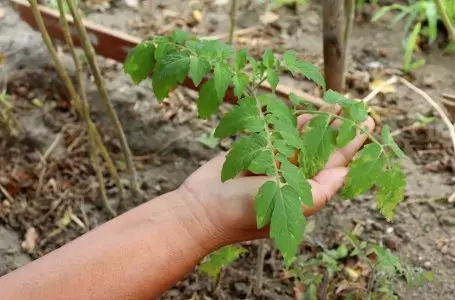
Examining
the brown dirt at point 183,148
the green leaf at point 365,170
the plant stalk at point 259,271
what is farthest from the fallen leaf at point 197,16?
the green leaf at point 365,170

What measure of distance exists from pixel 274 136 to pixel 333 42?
856 millimetres

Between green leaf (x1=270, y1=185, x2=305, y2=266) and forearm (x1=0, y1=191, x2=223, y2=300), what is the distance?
0.29 m

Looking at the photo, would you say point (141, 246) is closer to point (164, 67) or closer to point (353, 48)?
point (164, 67)

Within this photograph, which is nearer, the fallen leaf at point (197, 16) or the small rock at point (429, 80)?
the small rock at point (429, 80)

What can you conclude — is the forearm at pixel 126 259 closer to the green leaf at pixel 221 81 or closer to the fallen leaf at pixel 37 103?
the green leaf at pixel 221 81

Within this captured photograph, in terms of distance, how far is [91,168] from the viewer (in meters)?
1.95

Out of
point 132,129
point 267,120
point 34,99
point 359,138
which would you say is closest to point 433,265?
point 359,138

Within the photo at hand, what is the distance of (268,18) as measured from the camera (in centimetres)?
250

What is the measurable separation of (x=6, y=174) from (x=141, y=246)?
97cm

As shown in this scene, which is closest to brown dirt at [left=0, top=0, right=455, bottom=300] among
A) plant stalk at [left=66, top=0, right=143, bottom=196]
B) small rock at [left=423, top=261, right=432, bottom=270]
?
small rock at [left=423, top=261, right=432, bottom=270]

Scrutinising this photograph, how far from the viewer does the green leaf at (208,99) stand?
3.56 ft

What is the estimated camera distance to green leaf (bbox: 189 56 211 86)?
1.08 m

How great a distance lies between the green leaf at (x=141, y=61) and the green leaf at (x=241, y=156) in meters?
0.33

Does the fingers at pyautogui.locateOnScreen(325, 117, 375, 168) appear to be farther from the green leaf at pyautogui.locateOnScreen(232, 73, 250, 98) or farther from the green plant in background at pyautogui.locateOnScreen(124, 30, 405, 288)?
the green leaf at pyautogui.locateOnScreen(232, 73, 250, 98)
